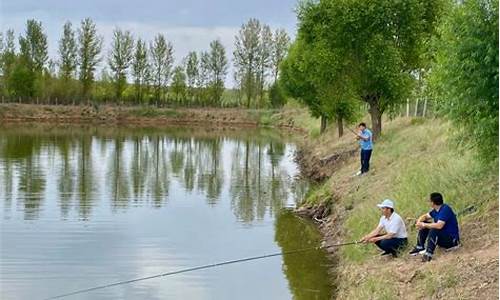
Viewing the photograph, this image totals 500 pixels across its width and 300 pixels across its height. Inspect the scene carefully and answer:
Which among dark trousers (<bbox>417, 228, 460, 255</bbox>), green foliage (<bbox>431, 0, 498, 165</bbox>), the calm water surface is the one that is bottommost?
the calm water surface

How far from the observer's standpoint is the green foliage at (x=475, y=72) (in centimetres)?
1128

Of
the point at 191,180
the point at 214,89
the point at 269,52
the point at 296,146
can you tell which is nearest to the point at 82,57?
the point at 214,89

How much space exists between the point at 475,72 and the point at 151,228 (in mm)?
11237

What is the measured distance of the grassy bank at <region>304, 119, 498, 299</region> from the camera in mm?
10312

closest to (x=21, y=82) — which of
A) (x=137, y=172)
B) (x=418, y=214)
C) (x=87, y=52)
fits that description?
(x=87, y=52)

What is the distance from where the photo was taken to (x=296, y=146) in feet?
171

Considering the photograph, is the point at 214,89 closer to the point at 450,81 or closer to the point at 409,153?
the point at 409,153

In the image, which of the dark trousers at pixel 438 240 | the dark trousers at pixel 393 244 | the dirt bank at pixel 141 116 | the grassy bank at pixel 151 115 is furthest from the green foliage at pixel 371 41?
the dirt bank at pixel 141 116

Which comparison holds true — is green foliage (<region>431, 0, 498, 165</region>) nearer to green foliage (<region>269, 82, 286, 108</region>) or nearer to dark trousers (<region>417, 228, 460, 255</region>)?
dark trousers (<region>417, 228, 460, 255</region>)

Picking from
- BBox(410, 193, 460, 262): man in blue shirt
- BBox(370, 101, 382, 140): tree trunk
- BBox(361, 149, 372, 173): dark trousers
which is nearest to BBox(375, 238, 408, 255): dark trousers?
BBox(410, 193, 460, 262): man in blue shirt

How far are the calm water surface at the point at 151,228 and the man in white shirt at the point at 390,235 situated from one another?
1.46 m

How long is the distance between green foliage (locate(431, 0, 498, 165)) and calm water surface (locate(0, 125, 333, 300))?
4.22 meters

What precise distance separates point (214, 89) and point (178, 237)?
252ft

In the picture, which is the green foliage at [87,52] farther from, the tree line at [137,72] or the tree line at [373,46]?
the tree line at [373,46]
